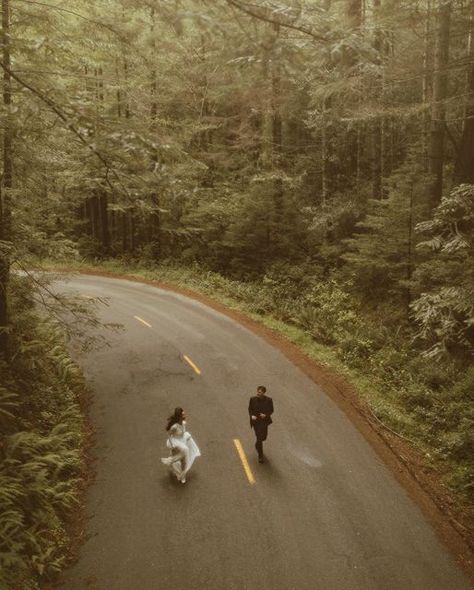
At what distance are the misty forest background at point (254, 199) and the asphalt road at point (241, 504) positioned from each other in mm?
1056

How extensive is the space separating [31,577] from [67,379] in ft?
24.9

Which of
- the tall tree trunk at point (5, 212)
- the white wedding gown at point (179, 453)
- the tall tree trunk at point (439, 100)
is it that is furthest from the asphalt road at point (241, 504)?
A: the tall tree trunk at point (439, 100)

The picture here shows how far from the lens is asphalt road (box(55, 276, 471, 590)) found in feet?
25.4

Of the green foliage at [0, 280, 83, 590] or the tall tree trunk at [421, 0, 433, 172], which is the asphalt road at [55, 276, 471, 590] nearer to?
the green foliage at [0, 280, 83, 590]

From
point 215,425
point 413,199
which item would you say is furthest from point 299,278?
point 215,425

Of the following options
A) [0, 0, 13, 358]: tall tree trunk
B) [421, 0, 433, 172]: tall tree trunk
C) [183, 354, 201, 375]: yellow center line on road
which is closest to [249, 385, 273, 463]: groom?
[183, 354, 201, 375]: yellow center line on road

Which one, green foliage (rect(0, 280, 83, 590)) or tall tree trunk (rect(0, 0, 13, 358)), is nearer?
green foliage (rect(0, 280, 83, 590))

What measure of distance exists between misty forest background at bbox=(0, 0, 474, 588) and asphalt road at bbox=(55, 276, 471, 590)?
1056 mm

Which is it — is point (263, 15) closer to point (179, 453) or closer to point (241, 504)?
point (179, 453)

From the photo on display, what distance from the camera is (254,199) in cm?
2444

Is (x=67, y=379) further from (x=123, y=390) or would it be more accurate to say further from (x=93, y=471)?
(x=93, y=471)

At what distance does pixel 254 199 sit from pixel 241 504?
1791 centimetres

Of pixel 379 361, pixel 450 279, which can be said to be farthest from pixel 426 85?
pixel 379 361

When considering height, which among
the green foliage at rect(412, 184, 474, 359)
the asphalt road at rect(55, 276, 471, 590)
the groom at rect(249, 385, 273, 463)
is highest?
the green foliage at rect(412, 184, 474, 359)
